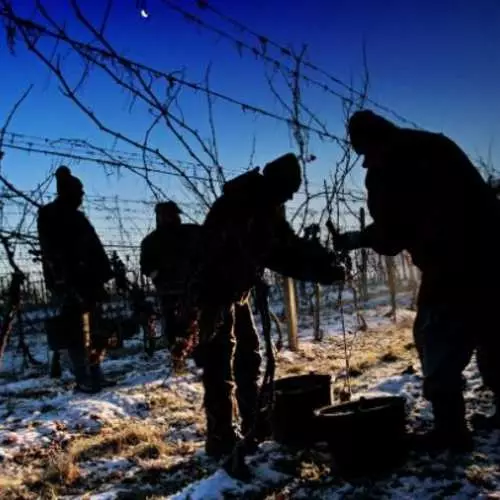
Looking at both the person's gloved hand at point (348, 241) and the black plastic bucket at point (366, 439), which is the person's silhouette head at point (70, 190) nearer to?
the person's gloved hand at point (348, 241)

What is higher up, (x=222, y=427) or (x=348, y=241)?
(x=348, y=241)

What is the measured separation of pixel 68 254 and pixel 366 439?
1584 millimetres

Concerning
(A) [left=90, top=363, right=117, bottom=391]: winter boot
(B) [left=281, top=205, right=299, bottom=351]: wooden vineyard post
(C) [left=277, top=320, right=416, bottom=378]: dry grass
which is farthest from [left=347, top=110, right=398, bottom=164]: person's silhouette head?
(B) [left=281, top=205, right=299, bottom=351]: wooden vineyard post

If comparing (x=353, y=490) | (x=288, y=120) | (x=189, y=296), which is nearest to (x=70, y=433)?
(x=189, y=296)

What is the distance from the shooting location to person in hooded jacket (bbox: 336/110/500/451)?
2.62 meters

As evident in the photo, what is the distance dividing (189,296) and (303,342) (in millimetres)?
6122

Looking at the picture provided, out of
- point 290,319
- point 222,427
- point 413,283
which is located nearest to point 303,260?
point 222,427

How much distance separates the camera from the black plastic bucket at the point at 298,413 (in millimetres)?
3188

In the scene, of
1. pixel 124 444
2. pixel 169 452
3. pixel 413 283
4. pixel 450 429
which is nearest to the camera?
pixel 450 429

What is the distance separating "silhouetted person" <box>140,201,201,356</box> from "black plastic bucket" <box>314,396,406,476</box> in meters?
2.15

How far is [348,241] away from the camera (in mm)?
3145

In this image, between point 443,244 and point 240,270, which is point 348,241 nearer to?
point 443,244

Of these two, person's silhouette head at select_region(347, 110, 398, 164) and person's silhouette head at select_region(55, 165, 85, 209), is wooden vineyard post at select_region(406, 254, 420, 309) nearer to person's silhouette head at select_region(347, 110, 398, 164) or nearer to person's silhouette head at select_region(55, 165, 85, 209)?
person's silhouette head at select_region(347, 110, 398, 164)

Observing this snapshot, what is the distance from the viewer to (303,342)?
27.7 ft
